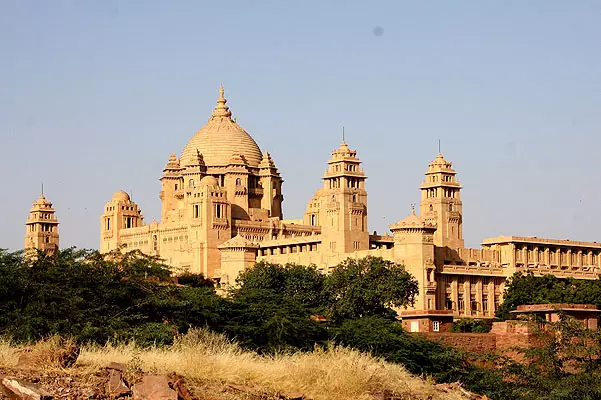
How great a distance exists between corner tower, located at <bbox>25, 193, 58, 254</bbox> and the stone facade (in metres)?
8.59

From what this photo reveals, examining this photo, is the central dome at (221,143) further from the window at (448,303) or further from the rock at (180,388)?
the rock at (180,388)

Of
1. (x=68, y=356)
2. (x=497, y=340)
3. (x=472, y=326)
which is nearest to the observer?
(x=68, y=356)

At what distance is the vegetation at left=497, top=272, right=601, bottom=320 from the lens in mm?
92500

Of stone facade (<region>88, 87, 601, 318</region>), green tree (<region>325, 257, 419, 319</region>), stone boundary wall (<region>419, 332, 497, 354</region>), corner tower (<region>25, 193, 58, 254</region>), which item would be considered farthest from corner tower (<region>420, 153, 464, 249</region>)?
stone boundary wall (<region>419, 332, 497, 354</region>)

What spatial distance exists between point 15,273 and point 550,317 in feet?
73.3

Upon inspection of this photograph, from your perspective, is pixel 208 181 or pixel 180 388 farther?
pixel 208 181

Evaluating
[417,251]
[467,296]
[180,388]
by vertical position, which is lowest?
[180,388]

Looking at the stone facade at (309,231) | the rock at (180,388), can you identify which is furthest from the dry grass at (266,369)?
the stone facade at (309,231)

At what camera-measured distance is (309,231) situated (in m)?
128

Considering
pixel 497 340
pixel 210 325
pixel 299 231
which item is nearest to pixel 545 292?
pixel 299 231

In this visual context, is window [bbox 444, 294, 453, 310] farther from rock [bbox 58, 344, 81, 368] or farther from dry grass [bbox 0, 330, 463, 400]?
rock [bbox 58, 344, 81, 368]

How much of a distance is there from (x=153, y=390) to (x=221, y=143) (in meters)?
114

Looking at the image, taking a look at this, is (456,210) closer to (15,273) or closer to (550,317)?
(550,317)

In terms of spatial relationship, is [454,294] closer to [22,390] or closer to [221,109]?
[221,109]
